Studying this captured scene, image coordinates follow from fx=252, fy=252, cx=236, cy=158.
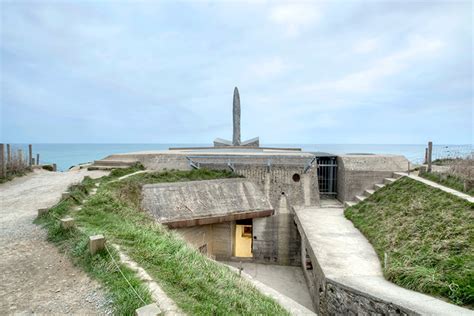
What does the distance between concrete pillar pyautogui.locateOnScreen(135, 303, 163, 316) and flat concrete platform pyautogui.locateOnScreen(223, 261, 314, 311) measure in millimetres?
6234

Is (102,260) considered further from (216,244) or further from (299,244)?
(299,244)

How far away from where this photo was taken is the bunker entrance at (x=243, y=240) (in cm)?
1114

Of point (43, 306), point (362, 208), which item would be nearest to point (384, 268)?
point (362, 208)

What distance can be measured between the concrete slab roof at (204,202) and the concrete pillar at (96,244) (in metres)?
4.66

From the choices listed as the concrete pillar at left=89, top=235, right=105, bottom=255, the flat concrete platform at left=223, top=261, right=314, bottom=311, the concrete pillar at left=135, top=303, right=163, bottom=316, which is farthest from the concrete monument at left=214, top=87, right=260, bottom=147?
the concrete pillar at left=135, top=303, right=163, bottom=316

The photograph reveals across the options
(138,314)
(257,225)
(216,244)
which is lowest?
(216,244)

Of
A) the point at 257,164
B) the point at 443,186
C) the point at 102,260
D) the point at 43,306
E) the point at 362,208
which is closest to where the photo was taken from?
the point at 43,306

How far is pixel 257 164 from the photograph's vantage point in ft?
36.7

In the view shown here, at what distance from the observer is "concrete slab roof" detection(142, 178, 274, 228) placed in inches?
344

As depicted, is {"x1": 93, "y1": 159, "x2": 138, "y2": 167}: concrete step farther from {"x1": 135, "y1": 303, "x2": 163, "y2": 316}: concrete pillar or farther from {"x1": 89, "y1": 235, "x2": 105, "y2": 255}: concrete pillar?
{"x1": 135, "y1": 303, "x2": 163, "y2": 316}: concrete pillar

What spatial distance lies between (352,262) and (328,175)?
7363 mm

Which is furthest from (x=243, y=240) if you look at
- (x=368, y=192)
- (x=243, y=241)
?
(x=368, y=192)

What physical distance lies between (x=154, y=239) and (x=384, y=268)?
4982mm

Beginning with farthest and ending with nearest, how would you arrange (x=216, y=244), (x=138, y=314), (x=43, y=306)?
(x=216, y=244) → (x=43, y=306) → (x=138, y=314)
